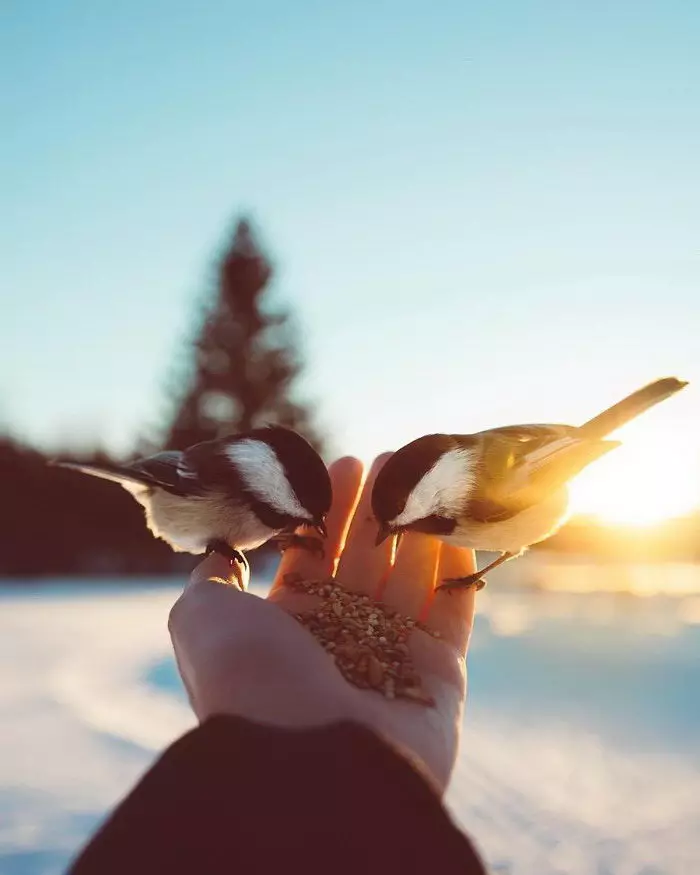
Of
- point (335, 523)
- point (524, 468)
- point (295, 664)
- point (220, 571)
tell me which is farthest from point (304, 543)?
point (295, 664)

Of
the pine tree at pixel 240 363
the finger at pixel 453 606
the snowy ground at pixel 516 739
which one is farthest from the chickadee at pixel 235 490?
the pine tree at pixel 240 363

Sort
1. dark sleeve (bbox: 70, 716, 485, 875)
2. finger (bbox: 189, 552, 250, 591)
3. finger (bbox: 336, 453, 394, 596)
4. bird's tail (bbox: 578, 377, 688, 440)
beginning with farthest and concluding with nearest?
finger (bbox: 336, 453, 394, 596), bird's tail (bbox: 578, 377, 688, 440), finger (bbox: 189, 552, 250, 591), dark sleeve (bbox: 70, 716, 485, 875)

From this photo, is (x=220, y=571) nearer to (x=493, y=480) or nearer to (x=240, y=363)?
(x=493, y=480)

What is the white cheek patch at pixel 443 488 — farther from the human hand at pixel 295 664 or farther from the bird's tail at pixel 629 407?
the bird's tail at pixel 629 407

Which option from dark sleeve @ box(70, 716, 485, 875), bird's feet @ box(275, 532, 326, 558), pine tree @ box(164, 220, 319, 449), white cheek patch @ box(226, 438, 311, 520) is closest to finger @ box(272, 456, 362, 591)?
bird's feet @ box(275, 532, 326, 558)

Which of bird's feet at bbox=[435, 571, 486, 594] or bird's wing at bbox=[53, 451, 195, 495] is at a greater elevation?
bird's wing at bbox=[53, 451, 195, 495]

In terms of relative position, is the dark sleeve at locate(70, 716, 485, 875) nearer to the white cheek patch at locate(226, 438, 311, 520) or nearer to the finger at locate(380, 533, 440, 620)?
the white cheek patch at locate(226, 438, 311, 520)
